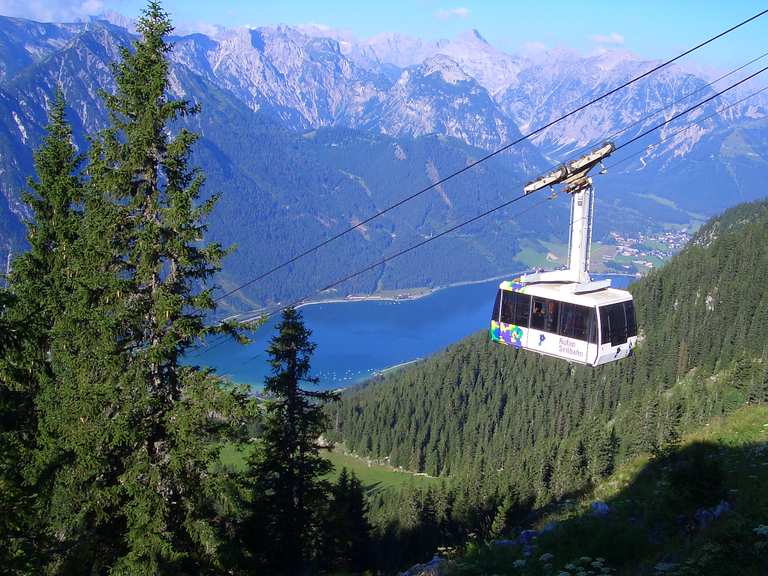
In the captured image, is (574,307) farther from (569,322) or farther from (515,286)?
(515,286)

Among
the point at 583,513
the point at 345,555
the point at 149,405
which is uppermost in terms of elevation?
the point at 149,405

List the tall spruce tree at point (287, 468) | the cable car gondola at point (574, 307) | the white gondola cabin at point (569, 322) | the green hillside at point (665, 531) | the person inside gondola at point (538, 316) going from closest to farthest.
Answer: the green hillside at point (665, 531)
the cable car gondola at point (574, 307)
the tall spruce tree at point (287, 468)
the white gondola cabin at point (569, 322)
the person inside gondola at point (538, 316)

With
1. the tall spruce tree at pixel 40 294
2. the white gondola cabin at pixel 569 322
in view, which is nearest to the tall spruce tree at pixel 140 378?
the tall spruce tree at pixel 40 294

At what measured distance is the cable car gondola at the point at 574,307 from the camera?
15.8 metres

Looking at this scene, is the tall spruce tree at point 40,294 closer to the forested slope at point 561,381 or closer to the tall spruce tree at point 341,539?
the tall spruce tree at point 341,539

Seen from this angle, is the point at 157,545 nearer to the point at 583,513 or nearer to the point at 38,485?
the point at 38,485

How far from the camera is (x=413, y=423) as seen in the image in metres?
105

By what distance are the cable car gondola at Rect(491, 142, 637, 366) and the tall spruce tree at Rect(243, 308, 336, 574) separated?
19.4 ft

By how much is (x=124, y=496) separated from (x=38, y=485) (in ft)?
4.93

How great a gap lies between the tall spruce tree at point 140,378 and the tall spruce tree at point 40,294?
2.03ft

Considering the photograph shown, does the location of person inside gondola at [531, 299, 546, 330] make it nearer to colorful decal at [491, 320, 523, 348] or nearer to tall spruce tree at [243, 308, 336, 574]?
colorful decal at [491, 320, 523, 348]

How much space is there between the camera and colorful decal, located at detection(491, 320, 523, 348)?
61.0 feet

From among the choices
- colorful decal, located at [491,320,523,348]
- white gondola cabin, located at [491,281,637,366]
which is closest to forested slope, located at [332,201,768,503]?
colorful decal, located at [491,320,523,348]

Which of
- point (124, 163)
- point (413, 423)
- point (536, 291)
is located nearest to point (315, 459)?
point (536, 291)
